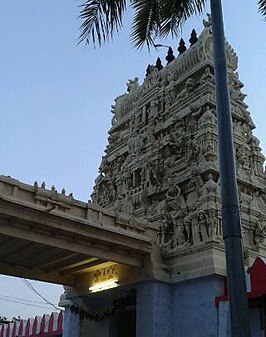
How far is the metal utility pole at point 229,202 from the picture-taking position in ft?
20.3

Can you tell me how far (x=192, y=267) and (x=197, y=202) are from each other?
241 centimetres

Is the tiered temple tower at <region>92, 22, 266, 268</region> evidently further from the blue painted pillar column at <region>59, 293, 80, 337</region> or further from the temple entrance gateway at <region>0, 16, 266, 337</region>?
the blue painted pillar column at <region>59, 293, 80, 337</region>

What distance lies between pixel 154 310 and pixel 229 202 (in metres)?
10.3

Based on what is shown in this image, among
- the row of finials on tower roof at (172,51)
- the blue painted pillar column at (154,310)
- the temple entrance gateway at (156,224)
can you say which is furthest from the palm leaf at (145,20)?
the row of finials on tower roof at (172,51)

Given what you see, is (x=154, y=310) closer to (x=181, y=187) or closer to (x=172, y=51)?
(x=181, y=187)

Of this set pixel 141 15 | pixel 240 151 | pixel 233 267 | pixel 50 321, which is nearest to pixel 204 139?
pixel 240 151

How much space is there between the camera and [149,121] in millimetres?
22016

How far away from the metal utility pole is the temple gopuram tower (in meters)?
8.72

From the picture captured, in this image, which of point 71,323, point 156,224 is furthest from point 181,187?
point 71,323

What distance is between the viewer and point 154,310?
52.9 ft

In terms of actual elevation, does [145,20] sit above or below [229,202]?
above

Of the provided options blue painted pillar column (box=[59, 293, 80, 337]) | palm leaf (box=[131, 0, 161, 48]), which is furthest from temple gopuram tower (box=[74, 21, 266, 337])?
palm leaf (box=[131, 0, 161, 48])

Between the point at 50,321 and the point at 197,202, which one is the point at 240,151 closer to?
the point at 197,202

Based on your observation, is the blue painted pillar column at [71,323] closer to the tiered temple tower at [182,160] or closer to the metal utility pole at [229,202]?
the tiered temple tower at [182,160]
